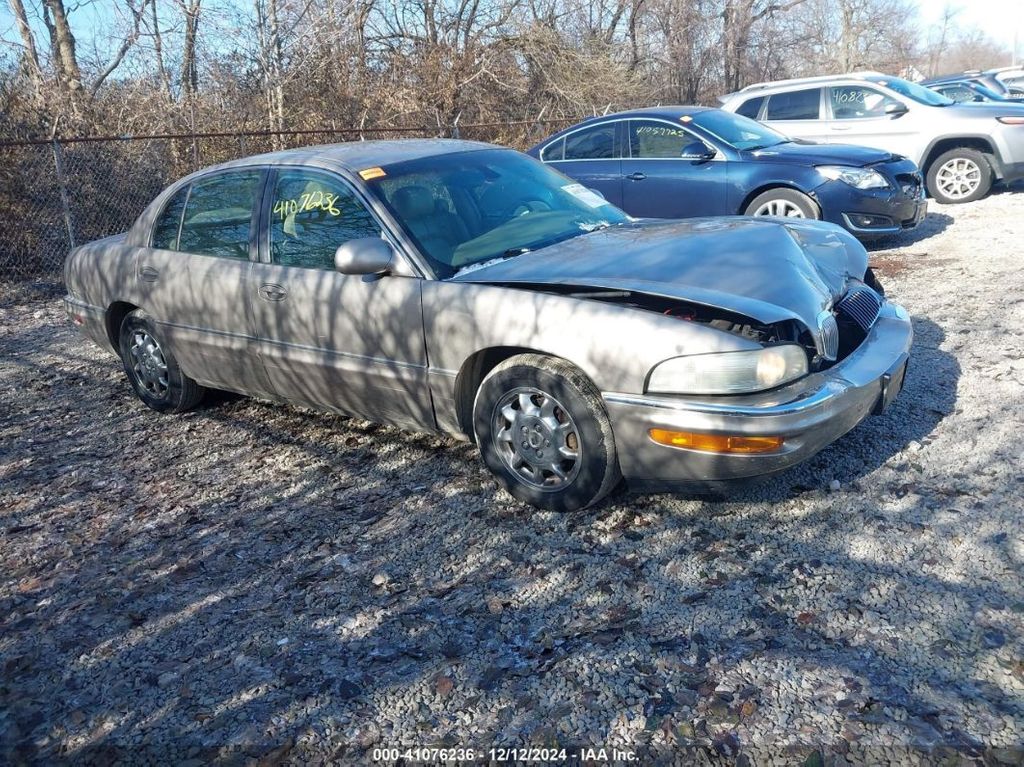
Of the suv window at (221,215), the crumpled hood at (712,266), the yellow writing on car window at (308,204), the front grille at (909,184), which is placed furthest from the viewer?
the front grille at (909,184)

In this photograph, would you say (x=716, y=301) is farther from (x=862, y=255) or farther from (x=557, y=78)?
(x=557, y=78)

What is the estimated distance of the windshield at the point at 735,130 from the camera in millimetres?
8688

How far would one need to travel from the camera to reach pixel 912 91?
11.3m

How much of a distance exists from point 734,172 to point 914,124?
160 inches

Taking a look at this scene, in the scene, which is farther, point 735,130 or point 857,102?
point 857,102

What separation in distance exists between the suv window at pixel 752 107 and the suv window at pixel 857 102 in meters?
0.90

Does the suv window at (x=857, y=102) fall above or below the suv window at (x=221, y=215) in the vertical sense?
above

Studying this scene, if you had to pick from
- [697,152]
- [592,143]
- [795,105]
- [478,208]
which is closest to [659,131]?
[697,152]

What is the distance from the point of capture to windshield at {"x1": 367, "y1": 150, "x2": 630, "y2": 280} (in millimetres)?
4195

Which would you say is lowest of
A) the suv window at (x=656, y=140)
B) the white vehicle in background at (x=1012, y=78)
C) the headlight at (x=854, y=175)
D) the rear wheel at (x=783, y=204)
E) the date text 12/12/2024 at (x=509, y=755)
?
the date text 12/12/2024 at (x=509, y=755)

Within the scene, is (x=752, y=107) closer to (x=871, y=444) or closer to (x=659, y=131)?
(x=659, y=131)

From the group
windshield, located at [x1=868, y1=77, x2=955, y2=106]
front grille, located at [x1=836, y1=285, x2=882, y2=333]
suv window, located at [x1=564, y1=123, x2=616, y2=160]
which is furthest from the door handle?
windshield, located at [x1=868, y1=77, x2=955, y2=106]

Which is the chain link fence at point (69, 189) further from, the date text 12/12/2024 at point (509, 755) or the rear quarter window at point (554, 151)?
the date text 12/12/2024 at point (509, 755)

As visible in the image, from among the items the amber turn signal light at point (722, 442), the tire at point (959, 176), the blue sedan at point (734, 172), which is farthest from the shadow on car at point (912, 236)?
the amber turn signal light at point (722, 442)
